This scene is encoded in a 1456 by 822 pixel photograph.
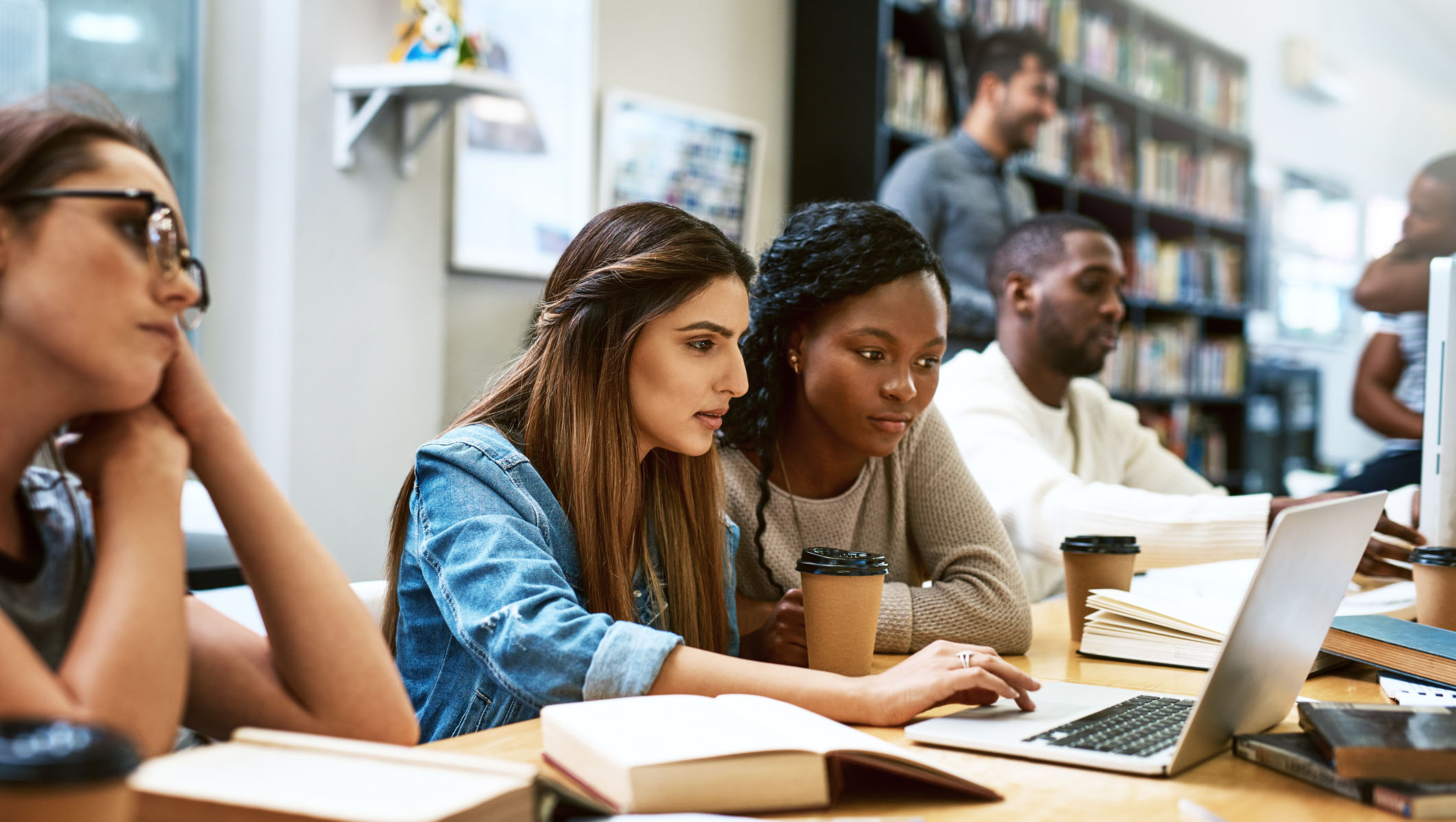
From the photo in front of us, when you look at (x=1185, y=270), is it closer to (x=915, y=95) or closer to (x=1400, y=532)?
(x=915, y=95)

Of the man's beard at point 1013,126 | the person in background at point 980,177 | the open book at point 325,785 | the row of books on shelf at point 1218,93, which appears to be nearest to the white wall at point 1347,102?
the row of books on shelf at point 1218,93

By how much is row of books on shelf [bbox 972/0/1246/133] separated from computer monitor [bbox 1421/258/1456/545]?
2762mm

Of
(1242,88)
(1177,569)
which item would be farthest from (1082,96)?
(1177,569)

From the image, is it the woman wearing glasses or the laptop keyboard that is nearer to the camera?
the woman wearing glasses

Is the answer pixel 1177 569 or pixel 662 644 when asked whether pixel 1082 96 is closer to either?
pixel 1177 569

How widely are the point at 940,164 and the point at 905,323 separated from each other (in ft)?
6.45

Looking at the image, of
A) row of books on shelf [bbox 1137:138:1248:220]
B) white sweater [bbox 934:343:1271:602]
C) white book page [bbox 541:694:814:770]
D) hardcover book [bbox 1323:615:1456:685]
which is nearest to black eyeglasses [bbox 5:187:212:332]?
white book page [bbox 541:694:814:770]

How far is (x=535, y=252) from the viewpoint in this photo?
10.8 ft

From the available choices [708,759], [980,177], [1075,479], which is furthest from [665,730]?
[980,177]

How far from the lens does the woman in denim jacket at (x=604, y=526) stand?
1.02 meters

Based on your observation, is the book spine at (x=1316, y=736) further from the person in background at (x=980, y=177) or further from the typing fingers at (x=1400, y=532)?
the person in background at (x=980, y=177)

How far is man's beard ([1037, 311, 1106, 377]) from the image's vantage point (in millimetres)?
2416

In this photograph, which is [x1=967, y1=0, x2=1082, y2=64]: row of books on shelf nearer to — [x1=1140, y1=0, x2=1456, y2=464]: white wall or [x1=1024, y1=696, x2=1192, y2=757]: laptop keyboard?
[x1=1140, y1=0, x2=1456, y2=464]: white wall

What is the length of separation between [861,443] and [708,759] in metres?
0.85
